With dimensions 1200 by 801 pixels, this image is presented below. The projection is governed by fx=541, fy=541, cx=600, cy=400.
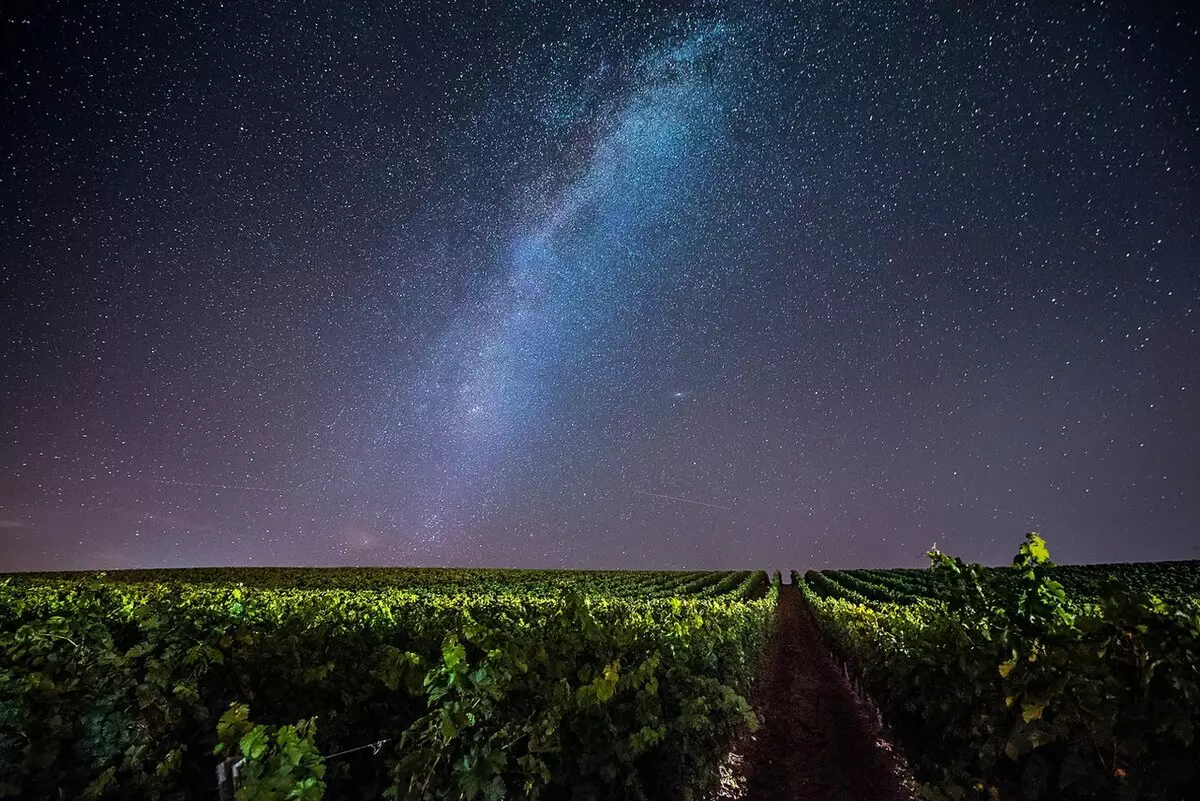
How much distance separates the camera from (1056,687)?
313cm

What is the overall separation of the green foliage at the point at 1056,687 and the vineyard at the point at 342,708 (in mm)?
1720

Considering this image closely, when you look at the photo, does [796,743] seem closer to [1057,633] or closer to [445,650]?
[1057,633]

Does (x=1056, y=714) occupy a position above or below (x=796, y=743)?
above

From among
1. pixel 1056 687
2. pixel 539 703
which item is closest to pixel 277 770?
pixel 539 703

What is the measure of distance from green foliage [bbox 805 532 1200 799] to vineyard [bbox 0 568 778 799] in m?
1.72

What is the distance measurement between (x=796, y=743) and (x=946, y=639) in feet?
19.0

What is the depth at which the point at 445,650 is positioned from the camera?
3129 millimetres

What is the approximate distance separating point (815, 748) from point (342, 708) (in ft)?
24.8

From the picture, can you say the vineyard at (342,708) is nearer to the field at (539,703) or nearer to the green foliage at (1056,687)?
the field at (539,703)

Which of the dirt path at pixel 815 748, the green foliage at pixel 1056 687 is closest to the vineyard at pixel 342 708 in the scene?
the green foliage at pixel 1056 687

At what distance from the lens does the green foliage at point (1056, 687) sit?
266cm

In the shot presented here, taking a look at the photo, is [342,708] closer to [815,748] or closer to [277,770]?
[277,770]

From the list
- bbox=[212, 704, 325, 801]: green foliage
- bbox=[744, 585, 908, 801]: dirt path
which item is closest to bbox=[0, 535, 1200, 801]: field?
bbox=[212, 704, 325, 801]: green foliage

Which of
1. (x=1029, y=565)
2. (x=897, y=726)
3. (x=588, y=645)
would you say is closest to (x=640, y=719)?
(x=588, y=645)
